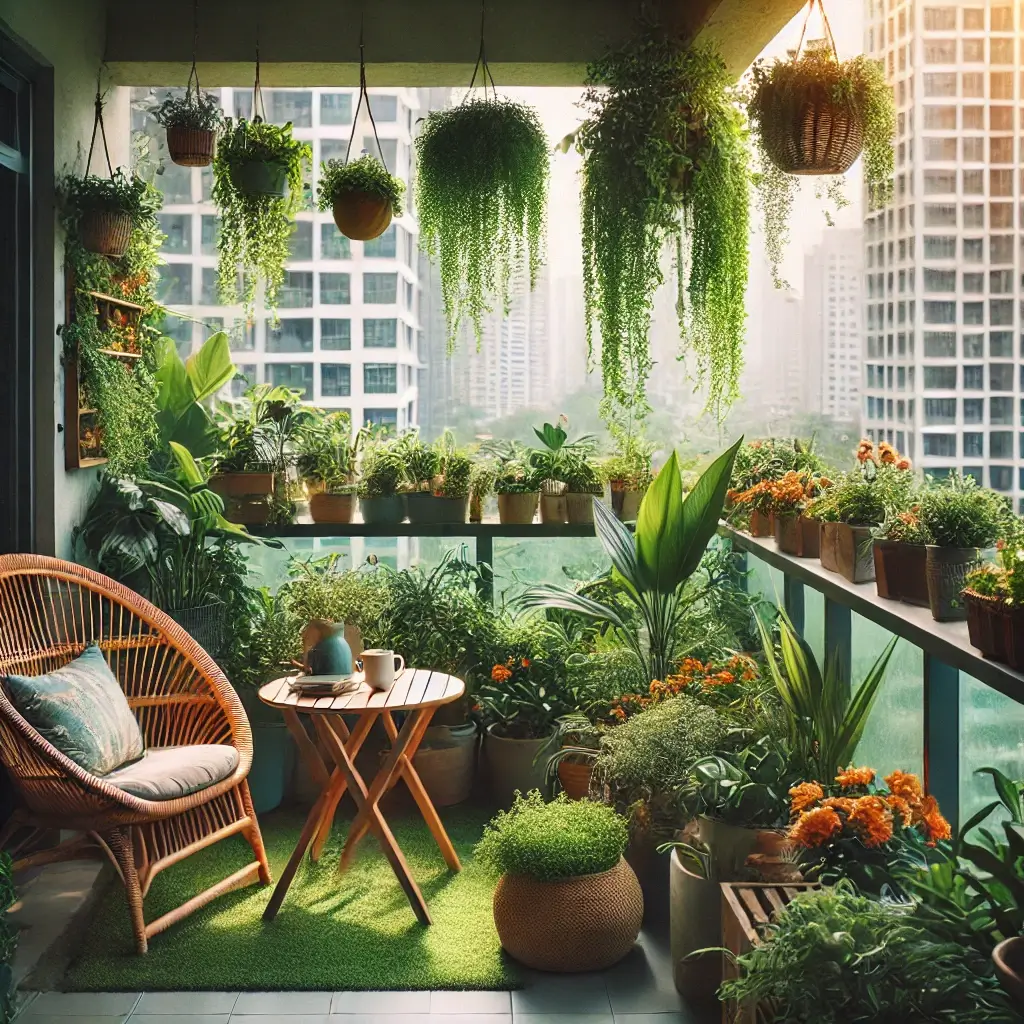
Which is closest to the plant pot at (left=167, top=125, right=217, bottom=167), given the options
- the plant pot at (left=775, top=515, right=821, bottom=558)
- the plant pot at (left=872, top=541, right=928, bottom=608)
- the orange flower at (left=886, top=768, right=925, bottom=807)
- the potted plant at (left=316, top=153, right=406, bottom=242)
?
the potted plant at (left=316, top=153, right=406, bottom=242)

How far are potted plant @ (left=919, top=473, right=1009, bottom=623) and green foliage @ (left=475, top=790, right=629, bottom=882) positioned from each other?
105cm

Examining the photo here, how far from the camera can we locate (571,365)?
4902 mm

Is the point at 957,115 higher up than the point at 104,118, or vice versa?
the point at 104,118

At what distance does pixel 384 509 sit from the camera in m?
4.54

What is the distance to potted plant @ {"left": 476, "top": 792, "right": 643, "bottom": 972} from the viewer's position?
9.86ft

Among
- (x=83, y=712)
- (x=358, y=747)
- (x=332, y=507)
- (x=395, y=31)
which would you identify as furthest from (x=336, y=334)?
(x=83, y=712)

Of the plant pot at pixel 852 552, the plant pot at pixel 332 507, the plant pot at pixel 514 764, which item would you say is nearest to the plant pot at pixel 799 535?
the plant pot at pixel 852 552

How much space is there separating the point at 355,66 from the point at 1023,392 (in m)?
2.42

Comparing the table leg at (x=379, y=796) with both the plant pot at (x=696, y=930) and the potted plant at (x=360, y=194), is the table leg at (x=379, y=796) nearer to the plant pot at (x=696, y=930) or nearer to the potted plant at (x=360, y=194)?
the plant pot at (x=696, y=930)

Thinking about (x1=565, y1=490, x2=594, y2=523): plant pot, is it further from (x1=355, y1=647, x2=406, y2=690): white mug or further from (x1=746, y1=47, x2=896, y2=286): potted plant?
(x1=746, y1=47, x2=896, y2=286): potted plant

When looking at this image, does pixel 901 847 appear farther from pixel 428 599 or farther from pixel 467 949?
pixel 428 599

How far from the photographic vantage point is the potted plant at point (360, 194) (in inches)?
144

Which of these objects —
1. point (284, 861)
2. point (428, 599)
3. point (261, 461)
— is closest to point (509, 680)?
point (428, 599)

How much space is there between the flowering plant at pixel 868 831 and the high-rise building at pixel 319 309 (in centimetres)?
294
